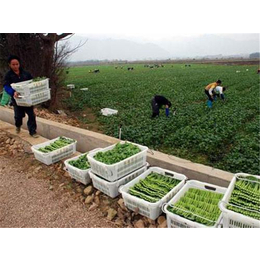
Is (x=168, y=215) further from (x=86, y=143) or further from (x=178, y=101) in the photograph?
(x=178, y=101)

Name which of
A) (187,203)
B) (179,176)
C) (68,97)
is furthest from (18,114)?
(68,97)

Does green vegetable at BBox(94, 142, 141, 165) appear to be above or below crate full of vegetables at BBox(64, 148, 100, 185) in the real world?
above

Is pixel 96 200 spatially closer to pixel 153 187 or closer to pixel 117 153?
pixel 117 153

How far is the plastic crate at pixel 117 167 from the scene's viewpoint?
3.48 meters

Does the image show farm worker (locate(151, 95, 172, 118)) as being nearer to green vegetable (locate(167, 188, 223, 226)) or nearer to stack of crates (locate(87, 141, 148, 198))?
stack of crates (locate(87, 141, 148, 198))

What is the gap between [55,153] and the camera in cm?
473

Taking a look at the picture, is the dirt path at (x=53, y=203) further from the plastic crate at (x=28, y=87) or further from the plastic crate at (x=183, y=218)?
the plastic crate at (x=28, y=87)

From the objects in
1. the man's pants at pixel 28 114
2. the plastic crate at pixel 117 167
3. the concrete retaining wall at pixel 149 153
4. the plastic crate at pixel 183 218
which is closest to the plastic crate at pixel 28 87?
the man's pants at pixel 28 114

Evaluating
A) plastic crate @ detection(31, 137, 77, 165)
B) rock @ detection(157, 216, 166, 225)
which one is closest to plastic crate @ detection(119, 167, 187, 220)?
rock @ detection(157, 216, 166, 225)

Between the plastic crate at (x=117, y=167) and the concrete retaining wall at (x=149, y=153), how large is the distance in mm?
489

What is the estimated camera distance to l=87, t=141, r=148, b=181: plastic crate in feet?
11.4

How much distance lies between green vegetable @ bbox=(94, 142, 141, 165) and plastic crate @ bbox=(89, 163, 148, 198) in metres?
0.27

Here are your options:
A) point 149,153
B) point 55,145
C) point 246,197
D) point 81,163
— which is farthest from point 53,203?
point 246,197

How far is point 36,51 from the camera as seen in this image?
9.23 m
